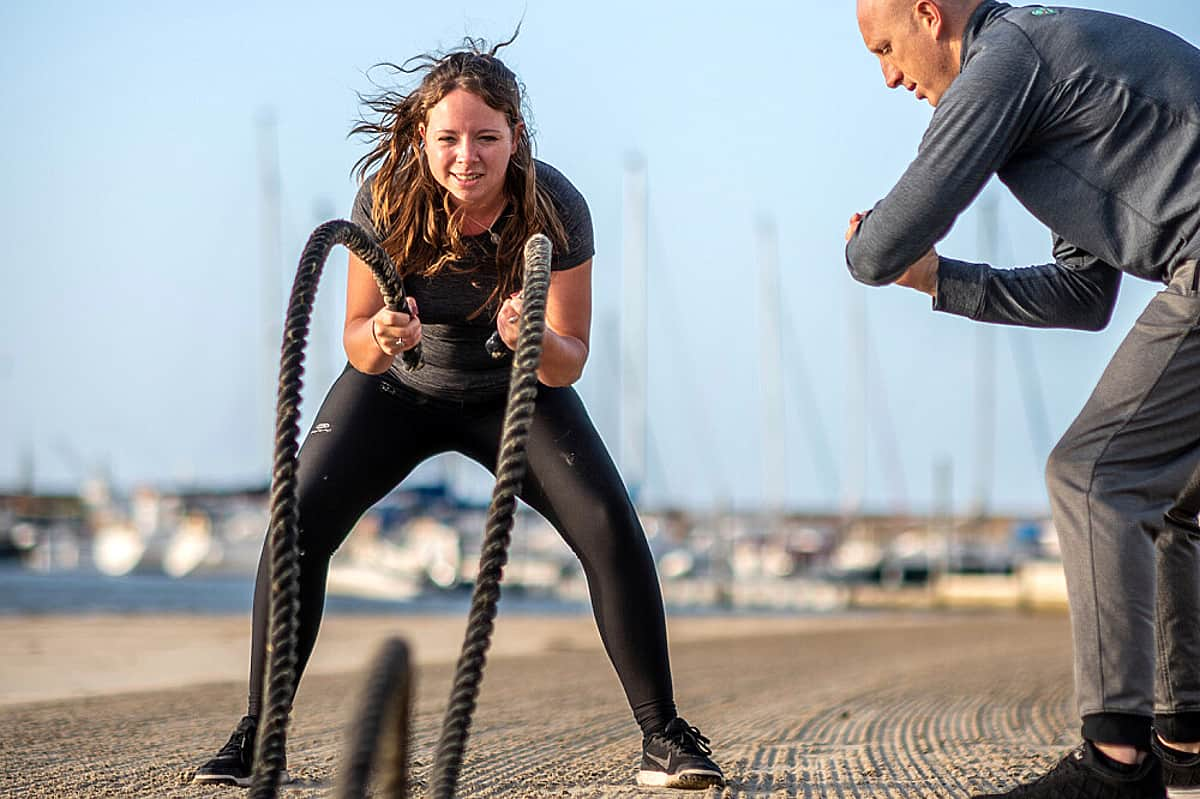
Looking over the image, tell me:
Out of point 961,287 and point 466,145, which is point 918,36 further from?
point 466,145

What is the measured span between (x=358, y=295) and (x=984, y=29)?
1892mm

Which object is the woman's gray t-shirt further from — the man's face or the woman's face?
the man's face

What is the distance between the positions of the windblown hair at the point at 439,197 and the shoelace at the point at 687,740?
136 cm

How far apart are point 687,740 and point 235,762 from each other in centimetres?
130

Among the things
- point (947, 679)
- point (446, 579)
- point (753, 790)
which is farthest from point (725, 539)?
point (753, 790)

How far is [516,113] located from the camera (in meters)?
4.32

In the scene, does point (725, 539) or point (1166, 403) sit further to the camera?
point (725, 539)

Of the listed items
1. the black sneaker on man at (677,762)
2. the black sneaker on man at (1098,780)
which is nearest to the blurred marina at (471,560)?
the black sneaker on man at (677,762)

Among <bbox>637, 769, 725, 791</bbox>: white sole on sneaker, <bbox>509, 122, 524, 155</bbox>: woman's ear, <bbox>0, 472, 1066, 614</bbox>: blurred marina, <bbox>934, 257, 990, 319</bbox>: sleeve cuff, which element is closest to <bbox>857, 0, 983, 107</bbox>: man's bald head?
<bbox>934, 257, 990, 319</bbox>: sleeve cuff

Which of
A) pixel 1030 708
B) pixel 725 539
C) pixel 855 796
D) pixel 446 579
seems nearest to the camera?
pixel 855 796

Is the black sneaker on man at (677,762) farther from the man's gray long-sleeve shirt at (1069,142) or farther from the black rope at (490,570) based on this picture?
the man's gray long-sleeve shirt at (1069,142)

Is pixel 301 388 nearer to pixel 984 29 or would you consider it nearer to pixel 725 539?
pixel 984 29

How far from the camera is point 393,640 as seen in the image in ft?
8.93

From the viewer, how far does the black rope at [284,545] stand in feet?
9.46
